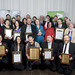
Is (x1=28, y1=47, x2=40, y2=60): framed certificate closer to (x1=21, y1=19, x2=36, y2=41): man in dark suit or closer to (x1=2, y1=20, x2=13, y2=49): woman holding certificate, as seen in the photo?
(x1=21, y1=19, x2=36, y2=41): man in dark suit

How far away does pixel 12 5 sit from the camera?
8367mm

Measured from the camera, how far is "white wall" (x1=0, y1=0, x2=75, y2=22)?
330 inches

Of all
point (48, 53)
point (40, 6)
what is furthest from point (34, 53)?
point (40, 6)

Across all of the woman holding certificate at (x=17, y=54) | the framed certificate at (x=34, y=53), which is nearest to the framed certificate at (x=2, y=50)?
the woman holding certificate at (x=17, y=54)

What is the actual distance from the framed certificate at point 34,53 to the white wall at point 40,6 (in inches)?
169

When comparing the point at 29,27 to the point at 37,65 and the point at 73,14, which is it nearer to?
the point at 37,65

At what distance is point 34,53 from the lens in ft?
15.0

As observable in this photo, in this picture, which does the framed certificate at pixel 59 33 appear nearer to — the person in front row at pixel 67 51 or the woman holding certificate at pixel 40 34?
the woman holding certificate at pixel 40 34

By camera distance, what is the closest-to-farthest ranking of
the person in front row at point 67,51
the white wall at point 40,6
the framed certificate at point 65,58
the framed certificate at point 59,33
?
the framed certificate at point 65,58 → the person in front row at point 67,51 → the framed certificate at point 59,33 → the white wall at point 40,6

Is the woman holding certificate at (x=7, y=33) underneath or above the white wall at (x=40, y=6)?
underneath

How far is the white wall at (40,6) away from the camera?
8.39m

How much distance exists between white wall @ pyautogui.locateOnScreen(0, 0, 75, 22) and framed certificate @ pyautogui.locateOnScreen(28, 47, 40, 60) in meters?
4.30

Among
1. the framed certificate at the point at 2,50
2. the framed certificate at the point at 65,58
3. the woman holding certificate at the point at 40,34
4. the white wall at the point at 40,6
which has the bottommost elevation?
the framed certificate at the point at 65,58

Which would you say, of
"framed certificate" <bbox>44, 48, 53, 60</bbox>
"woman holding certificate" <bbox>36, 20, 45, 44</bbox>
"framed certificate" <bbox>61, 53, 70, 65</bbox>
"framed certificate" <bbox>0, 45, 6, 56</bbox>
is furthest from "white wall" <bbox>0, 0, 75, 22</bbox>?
"framed certificate" <bbox>61, 53, 70, 65</bbox>
